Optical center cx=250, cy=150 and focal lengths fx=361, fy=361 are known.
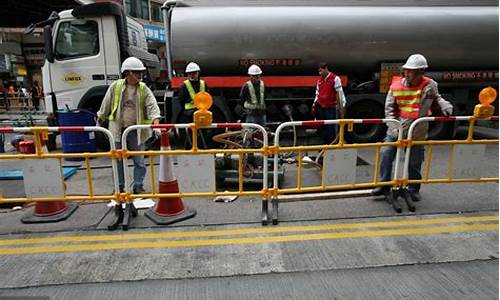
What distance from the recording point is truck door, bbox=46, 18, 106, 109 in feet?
23.2

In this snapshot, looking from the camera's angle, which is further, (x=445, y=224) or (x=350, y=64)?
(x=350, y=64)

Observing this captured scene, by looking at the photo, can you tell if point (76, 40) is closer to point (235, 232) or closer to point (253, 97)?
point (253, 97)

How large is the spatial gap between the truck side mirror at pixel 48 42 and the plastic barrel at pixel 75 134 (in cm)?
127

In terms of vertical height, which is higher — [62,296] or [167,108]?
[167,108]

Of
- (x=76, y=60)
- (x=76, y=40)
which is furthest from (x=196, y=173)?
(x=76, y=40)

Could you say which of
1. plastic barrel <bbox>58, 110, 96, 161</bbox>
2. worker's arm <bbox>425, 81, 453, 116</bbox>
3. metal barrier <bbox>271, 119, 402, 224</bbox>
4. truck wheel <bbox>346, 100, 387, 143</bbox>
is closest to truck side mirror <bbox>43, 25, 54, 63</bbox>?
plastic barrel <bbox>58, 110, 96, 161</bbox>

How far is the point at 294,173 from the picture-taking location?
5562 millimetres

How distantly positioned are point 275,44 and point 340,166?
12.9 ft

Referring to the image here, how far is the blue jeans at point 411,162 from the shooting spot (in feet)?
13.7

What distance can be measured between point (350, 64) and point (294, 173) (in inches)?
127

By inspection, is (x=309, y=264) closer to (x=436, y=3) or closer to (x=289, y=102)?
(x=289, y=102)

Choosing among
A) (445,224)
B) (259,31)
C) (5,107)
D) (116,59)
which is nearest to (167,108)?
(116,59)

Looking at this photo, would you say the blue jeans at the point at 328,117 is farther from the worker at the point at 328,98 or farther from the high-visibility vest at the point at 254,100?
the high-visibility vest at the point at 254,100

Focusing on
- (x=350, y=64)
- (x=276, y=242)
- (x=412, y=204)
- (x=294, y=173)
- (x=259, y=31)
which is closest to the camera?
(x=276, y=242)
